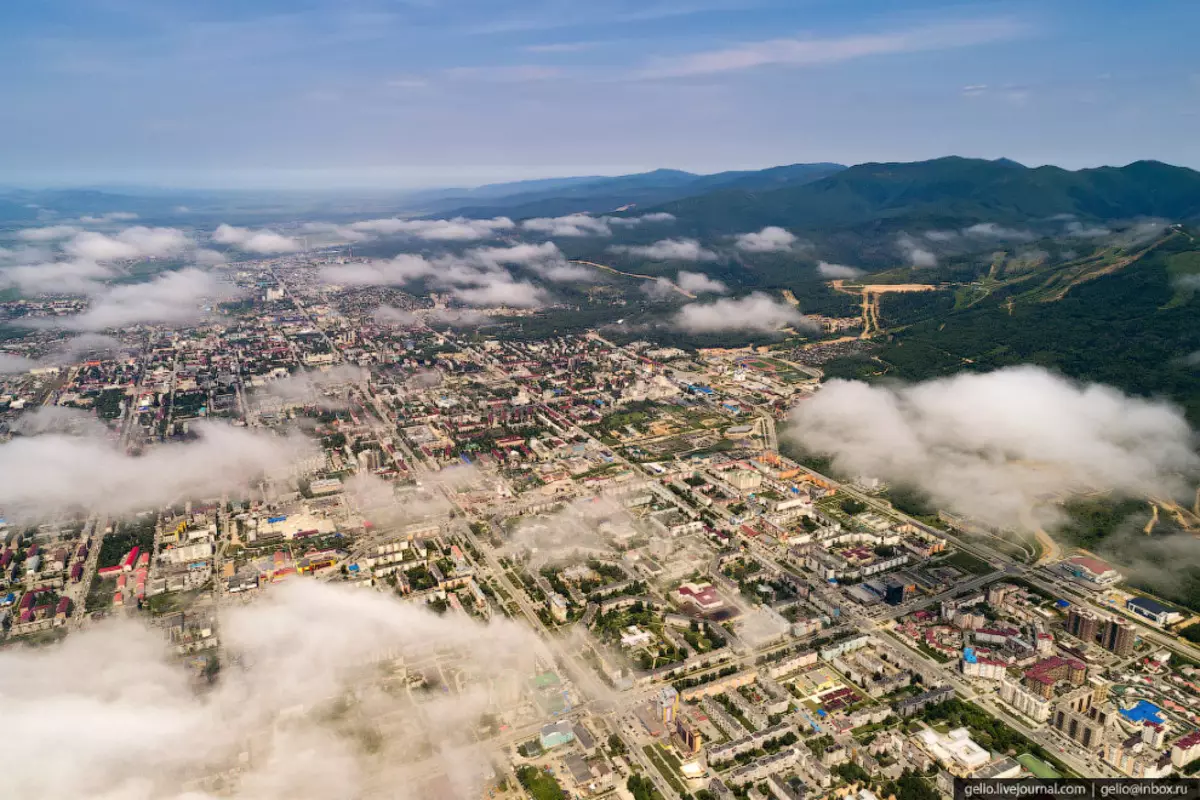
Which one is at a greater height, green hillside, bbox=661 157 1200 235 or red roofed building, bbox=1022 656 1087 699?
green hillside, bbox=661 157 1200 235

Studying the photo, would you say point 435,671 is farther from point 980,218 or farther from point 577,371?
point 980,218

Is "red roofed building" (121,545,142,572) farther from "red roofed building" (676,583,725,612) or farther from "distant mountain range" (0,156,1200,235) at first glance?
"distant mountain range" (0,156,1200,235)

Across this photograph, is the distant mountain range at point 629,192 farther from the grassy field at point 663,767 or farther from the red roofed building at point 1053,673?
the grassy field at point 663,767

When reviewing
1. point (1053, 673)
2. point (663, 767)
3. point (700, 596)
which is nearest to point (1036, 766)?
point (1053, 673)

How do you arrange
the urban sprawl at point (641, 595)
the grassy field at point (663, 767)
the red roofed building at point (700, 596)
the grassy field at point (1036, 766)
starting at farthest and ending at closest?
the red roofed building at point (700, 596)
the urban sprawl at point (641, 595)
the grassy field at point (1036, 766)
the grassy field at point (663, 767)

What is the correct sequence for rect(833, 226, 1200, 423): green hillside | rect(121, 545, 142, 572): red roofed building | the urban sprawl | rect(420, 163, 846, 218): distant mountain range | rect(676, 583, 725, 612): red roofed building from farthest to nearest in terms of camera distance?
1. rect(420, 163, 846, 218): distant mountain range
2. rect(833, 226, 1200, 423): green hillside
3. rect(121, 545, 142, 572): red roofed building
4. rect(676, 583, 725, 612): red roofed building
5. the urban sprawl

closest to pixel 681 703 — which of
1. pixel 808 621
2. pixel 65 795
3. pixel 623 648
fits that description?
pixel 623 648

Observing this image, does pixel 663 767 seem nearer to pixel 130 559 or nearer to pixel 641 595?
pixel 641 595

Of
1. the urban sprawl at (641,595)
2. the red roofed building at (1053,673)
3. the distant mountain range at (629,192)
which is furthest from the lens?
the distant mountain range at (629,192)

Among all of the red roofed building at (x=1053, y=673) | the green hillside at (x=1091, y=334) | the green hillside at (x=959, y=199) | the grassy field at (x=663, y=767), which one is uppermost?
the green hillside at (x=959, y=199)

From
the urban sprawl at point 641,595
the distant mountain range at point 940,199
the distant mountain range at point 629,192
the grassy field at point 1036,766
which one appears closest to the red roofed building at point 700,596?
the urban sprawl at point 641,595

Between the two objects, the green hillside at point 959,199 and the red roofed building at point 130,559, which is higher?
the green hillside at point 959,199

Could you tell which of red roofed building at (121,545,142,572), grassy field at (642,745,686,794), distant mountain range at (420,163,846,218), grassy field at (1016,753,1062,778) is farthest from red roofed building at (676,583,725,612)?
distant mountain range at (420,163,846,218)
